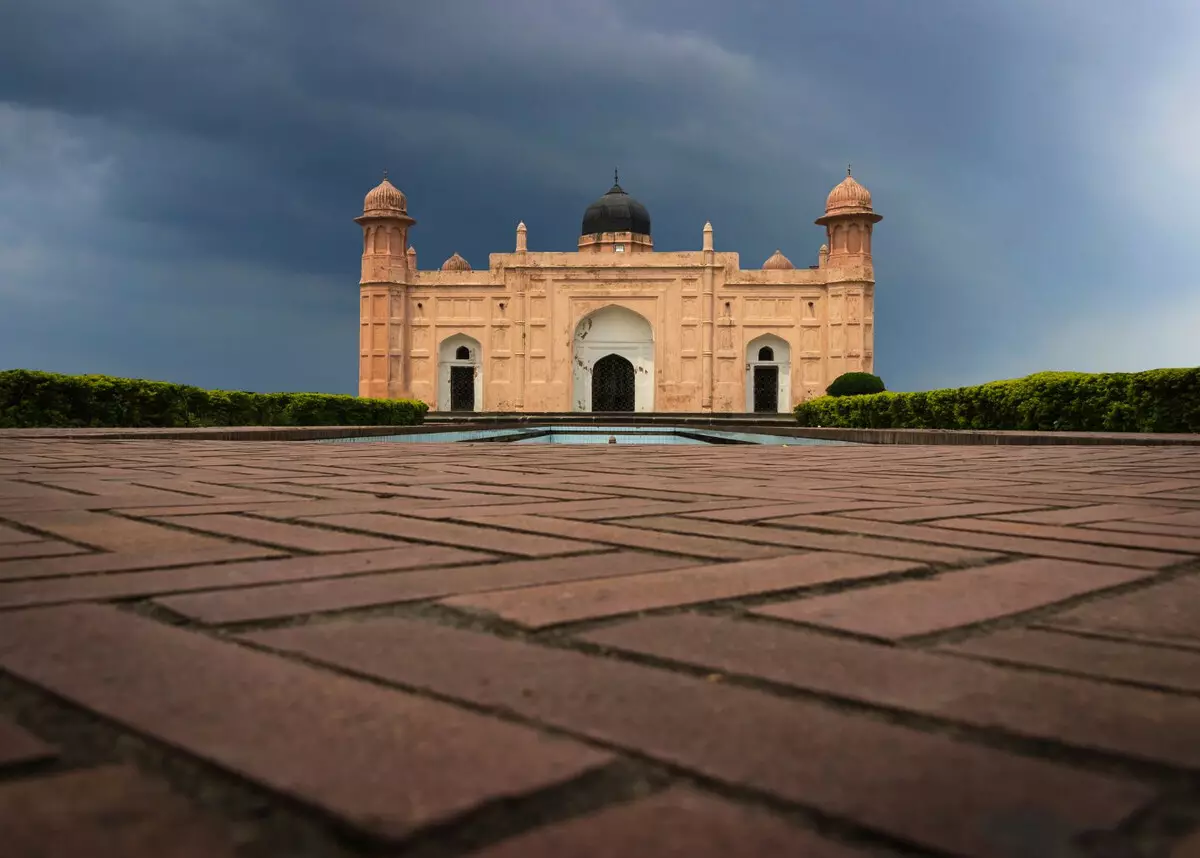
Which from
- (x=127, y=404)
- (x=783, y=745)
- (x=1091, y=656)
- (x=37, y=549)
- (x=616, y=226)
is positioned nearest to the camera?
(x=783, y=745)

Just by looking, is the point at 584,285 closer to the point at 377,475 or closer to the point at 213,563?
the point at 377,475

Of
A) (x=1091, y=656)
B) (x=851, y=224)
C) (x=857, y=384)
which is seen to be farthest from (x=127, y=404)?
(x=851, y=224)

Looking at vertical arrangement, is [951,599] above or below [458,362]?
below

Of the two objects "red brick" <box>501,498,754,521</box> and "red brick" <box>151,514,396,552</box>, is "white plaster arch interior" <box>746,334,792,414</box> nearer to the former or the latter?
"red brick" <box>501,498,754,521</box>

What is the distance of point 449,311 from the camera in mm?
26781

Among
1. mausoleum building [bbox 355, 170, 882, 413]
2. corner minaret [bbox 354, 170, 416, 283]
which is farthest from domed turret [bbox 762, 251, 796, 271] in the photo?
corner minaret [bbox 354, 170, 416, 283]

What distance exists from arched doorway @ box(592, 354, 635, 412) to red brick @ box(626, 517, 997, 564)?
82.7 feet

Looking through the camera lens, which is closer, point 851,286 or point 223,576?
point 223,576

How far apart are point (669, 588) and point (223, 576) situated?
583 mm

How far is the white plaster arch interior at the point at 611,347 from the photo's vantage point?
2700cm

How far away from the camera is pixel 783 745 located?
67 cm

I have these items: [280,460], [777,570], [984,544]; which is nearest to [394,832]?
[777,570]

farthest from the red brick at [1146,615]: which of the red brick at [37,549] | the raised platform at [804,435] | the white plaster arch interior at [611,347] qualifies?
the white plaster arch interior at [611,347]

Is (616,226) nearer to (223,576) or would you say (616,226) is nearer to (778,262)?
(778,262)
